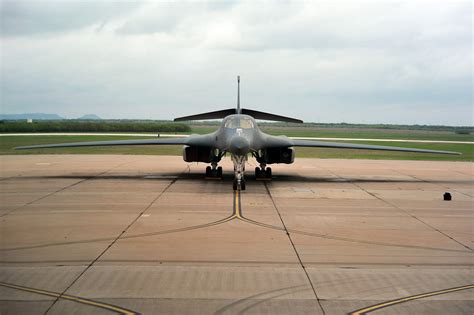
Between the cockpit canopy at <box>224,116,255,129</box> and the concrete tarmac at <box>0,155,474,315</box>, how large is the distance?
2.67m

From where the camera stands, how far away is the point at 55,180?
19344mm

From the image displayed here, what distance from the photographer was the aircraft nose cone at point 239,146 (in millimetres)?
16938

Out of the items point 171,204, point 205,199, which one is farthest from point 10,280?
point 205,199

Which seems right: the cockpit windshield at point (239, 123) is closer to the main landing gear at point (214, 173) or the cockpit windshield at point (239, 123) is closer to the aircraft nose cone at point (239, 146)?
the aircraft nose cone at point (239, 146)

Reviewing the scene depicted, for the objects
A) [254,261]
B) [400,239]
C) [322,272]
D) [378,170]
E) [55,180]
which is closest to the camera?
[322,272]

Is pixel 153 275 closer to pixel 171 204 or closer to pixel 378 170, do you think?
pixel 171 204

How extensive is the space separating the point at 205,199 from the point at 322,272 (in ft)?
25.7

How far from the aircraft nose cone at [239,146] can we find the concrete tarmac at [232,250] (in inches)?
61.1

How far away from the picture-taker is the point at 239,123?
18.9 meters

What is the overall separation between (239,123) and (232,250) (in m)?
10.6

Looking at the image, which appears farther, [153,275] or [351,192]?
[351,192]

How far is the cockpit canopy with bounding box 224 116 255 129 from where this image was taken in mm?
18859

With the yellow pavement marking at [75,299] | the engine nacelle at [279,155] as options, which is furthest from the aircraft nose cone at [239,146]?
the yellow pavement marking at [75,299]

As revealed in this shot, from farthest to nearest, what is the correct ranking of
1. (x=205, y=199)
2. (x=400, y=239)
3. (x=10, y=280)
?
(x=205, y=199), (x=400, y=239), (x=10, y=280)
